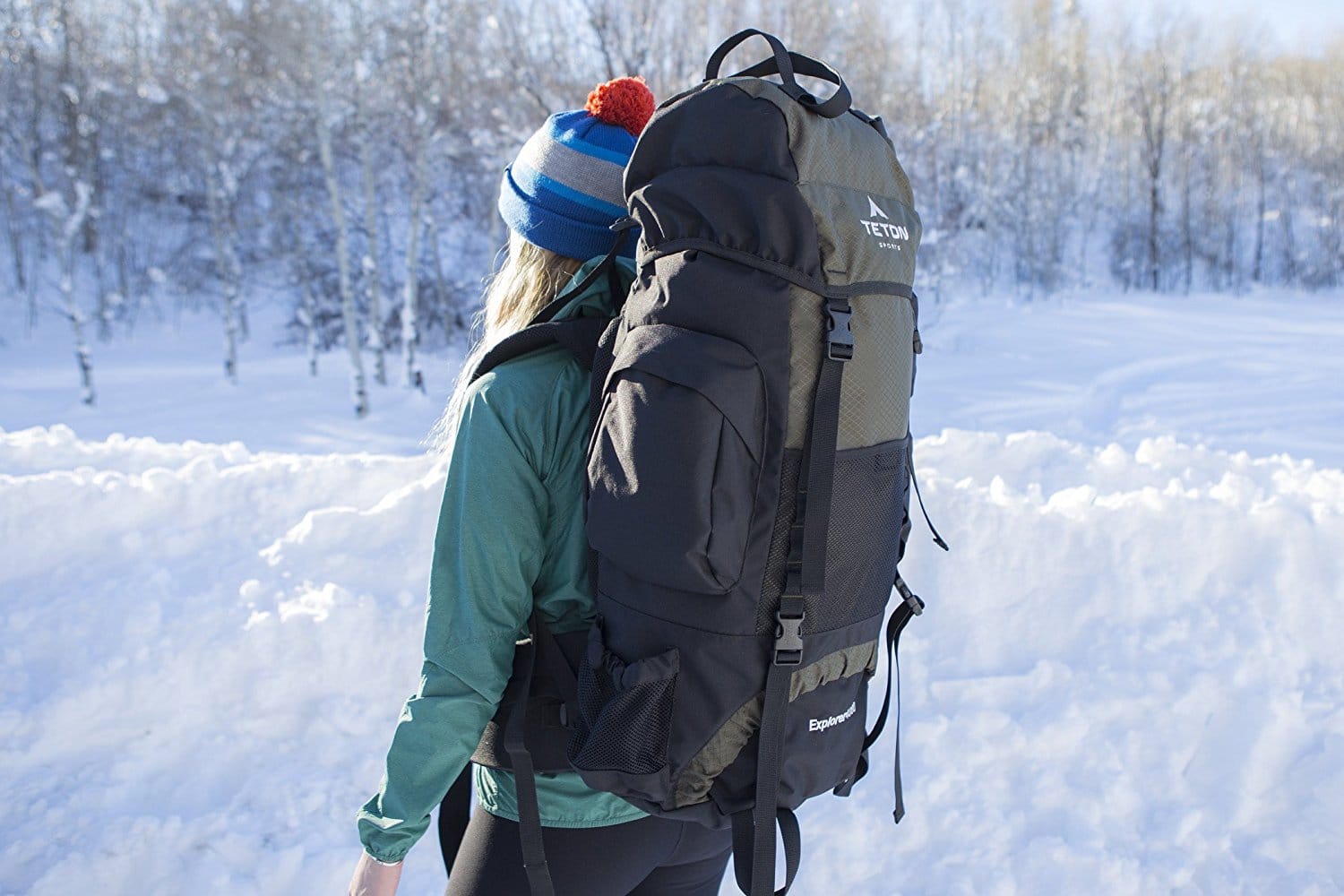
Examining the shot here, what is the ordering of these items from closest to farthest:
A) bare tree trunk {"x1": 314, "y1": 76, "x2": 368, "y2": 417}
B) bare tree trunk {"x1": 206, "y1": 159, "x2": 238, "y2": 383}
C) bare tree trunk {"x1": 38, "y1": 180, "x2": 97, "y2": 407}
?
bare tree trunk {"x1": 314, "y1": 76, "x2": 368, "y2": 417}, bare tree trunk {"x1": 38, "y1": 180, "x2": 97, "y2": 407}, bare tree trunk {"x1": 206, "y1": 159, "x2": 238, "y2": 383}

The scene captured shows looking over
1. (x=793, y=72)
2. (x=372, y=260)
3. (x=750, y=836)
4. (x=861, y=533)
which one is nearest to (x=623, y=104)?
(x=793, y=72)

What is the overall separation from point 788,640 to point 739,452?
0.26 metres

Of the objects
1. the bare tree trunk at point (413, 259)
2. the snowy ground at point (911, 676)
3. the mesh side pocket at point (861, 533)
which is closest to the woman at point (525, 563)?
the mesh side pocket at point (861, 533)

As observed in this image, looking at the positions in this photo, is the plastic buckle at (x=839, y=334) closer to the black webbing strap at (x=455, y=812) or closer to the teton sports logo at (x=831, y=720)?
the teton sports logo at (x=831, y=720)

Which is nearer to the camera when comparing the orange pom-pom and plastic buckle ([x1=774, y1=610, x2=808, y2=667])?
plastic buckle ([x1=774, y1=610, x2=808, y2=667])

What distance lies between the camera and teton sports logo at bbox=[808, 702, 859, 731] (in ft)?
4.45

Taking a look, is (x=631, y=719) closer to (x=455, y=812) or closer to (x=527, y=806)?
(x=527, y=806)

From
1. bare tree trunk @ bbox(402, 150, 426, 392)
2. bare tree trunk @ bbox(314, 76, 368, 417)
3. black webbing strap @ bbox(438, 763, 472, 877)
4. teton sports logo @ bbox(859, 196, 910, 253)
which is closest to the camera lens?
teton sports logo @ bbox(859, 196, 910, 253)

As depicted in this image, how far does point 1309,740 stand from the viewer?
339 centimetres

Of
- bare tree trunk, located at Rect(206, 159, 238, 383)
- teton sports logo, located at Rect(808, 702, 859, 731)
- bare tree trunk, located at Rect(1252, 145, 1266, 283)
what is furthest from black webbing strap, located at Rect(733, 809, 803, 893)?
bare tree trunk, located at Rect(1252, 145, 1266, 283)

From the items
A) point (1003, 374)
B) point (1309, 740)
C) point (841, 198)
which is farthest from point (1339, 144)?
point (841, 198)

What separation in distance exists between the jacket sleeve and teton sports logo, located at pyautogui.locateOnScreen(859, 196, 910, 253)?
21.3 inches

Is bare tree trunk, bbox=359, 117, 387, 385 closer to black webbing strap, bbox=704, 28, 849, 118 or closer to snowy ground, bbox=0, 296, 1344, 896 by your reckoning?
snowy ground, bbox=0, 296, 1344, 896

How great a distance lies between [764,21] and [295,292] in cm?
1592
